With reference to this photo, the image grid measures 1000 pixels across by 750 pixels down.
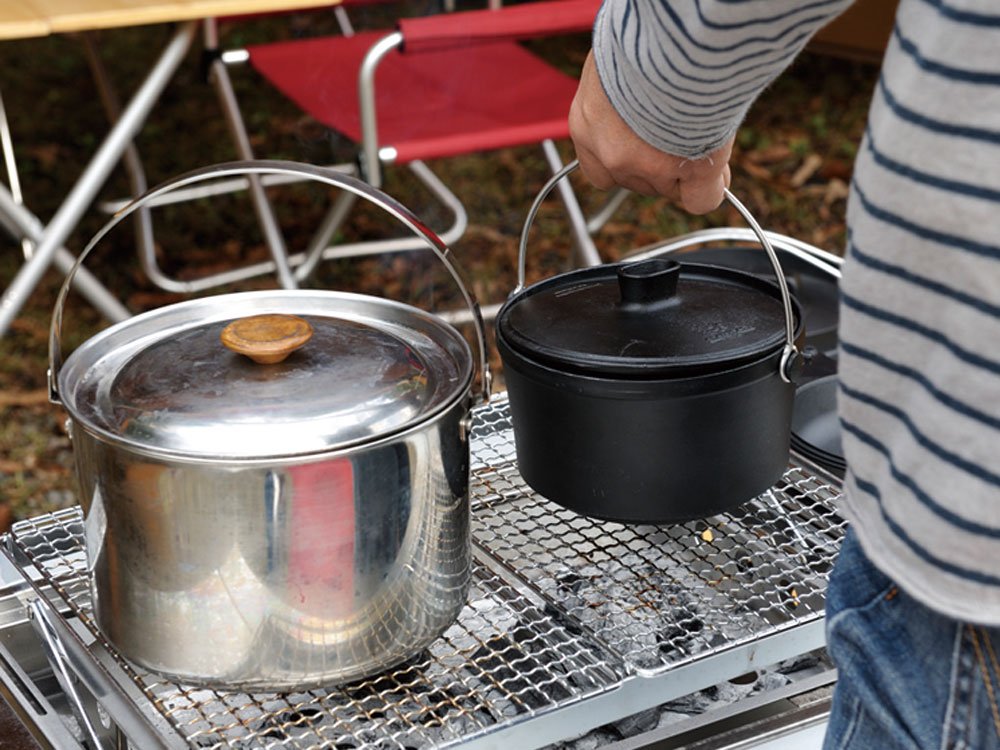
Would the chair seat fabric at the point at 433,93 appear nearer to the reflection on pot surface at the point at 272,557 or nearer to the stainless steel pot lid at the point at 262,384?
the stainless steel pot lid at the point at 262,384

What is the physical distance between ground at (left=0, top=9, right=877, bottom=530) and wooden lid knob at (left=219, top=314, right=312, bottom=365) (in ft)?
6.70

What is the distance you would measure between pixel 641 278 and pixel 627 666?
386 millimetres

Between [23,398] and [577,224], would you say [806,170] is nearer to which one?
[577,224]

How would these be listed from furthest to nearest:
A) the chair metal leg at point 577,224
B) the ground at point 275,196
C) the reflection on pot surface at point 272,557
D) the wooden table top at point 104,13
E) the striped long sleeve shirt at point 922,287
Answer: the ground at point 275,196
the chair metal leg at point 577,224
the wooden table top at point 104,13
the reflection on pot surface at point 272,557
the striped long sleeve shirt at point 922,287

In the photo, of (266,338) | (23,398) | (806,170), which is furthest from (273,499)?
(806,170)

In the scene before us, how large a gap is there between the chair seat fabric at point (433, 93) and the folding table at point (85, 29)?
15.5 inches

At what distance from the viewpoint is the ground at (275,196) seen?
355cm

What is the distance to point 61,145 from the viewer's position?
506 centimetres

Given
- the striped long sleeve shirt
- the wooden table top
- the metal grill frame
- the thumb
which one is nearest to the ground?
the wooden table top

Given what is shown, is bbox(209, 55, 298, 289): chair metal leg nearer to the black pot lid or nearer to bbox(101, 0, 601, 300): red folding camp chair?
bbox(101, 0, 601, 300): red folding camp chair

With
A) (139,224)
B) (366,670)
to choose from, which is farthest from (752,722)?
(139,224)

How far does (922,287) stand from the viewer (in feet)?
2.25

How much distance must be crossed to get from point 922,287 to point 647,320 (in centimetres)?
56

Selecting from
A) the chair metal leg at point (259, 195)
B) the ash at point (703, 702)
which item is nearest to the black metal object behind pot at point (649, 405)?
the ash at point (703, 702)
